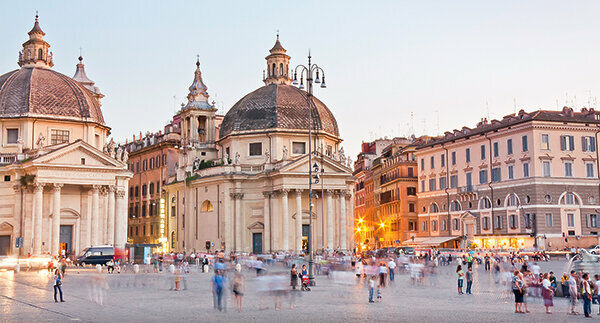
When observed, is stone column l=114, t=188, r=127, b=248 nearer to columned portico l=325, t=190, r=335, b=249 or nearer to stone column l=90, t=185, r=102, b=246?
stone column l=90, t=185, r=102, b=246

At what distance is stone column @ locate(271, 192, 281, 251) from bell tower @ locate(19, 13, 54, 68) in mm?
22844

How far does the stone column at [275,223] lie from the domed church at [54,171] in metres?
13.0

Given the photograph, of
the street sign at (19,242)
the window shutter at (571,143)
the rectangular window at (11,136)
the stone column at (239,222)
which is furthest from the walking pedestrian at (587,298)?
the rectangular window at (11,136)

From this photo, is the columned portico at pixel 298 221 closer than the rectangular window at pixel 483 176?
Yes

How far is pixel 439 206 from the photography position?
77.6 meters

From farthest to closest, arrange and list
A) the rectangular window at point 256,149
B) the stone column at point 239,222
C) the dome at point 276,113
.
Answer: the rectangular window at point 256,149, the dome at point 276,113, the stone column at point 239,222

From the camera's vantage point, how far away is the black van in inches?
2094

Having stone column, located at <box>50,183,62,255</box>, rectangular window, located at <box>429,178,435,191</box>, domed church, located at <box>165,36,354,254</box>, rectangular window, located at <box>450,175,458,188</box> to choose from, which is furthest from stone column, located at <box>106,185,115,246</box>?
rectangular window, located at <box>429,178,435,191</box>

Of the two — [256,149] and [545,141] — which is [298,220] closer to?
[256,149]

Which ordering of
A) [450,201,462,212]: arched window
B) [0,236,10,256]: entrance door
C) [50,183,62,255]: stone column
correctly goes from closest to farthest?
[50,183,62,255]: stone column, [0,236,10,256]: entrance door, [450,201,462,212]: arched window

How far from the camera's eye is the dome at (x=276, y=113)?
69.0 m

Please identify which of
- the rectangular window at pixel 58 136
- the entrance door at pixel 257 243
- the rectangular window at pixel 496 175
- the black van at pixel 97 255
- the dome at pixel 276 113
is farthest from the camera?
the dome at pixel 276 113

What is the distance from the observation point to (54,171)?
55156 mm

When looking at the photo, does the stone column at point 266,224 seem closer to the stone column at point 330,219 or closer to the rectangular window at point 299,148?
the stone column at point 330,219
